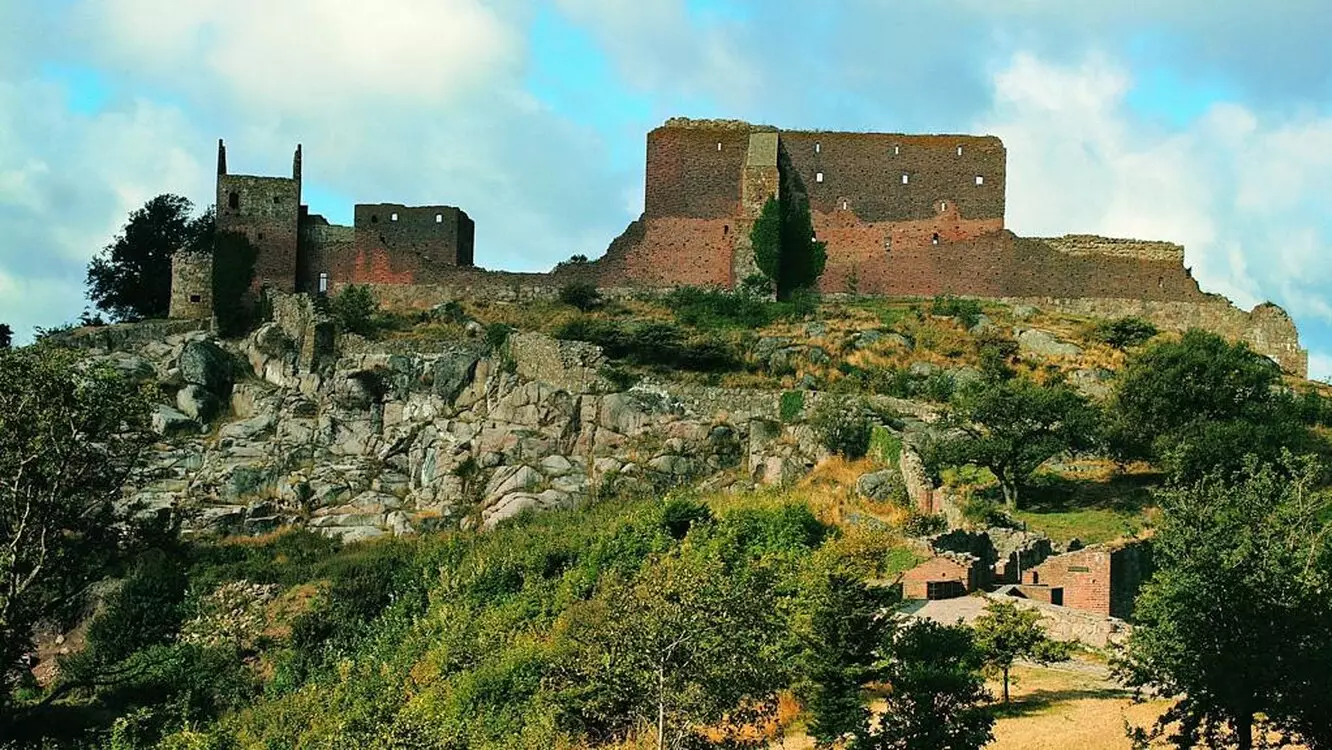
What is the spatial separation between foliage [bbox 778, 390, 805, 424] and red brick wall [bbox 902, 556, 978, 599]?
10427 mm

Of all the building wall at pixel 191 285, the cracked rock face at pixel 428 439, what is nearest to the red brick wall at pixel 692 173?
the cracked rock face at pixel 428 439

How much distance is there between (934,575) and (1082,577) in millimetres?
2691

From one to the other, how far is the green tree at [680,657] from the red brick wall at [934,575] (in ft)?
29.0

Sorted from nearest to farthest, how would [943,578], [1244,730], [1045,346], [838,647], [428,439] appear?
[1244,730], [838,647], [943,578], [428,439], [1045,346]

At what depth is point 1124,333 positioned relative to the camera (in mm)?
50188

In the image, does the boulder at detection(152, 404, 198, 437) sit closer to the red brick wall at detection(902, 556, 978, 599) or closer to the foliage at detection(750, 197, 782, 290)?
the foliage at detection(750, 197, 782, 290)

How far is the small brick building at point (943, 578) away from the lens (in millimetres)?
32188

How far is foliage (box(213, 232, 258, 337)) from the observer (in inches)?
2037

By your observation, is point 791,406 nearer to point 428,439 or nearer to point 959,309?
point 428,439

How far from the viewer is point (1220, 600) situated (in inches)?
850

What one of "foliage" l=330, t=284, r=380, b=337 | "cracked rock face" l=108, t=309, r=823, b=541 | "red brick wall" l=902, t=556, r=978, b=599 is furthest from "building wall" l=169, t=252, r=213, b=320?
"red brick wall" l=902, t=556, r=978, b=599

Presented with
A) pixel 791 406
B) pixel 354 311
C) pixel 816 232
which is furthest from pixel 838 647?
pixel 816 232

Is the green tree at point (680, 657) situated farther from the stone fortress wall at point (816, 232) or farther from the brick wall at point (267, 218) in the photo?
the brick wall at point (267, 218)

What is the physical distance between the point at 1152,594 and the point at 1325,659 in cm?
271
